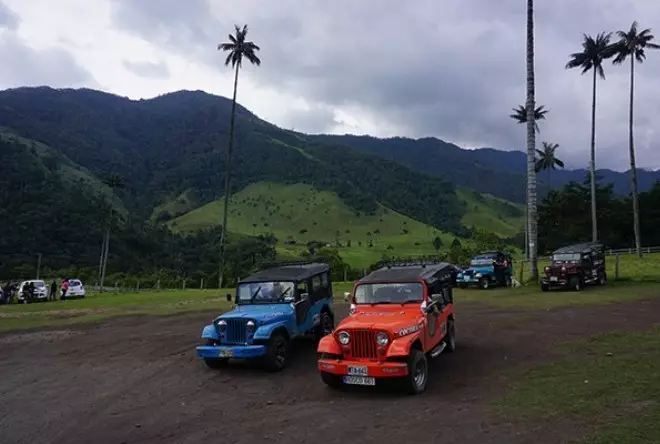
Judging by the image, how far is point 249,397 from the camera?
1027cm

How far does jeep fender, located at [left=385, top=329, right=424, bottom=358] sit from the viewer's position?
30.8 feet

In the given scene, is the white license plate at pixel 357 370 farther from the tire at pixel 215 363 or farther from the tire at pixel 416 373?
the tire at pixel 215 363

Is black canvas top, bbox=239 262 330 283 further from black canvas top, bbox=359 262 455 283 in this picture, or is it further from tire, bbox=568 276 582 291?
tire, bbox=568 276 582 291

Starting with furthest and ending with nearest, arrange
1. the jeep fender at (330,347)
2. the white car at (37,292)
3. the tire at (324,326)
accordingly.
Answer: the white car at (37,292), the tire at (324,326), the jeep fender at (330,347)

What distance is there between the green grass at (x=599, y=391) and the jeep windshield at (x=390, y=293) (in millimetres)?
2344

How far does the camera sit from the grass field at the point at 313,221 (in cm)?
14051

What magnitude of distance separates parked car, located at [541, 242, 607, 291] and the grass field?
94496mm

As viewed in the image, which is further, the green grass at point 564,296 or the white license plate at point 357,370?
the green grass at point 564,296

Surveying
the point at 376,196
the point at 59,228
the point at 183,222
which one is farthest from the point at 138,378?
the point at 376,196

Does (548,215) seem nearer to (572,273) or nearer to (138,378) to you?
(572,273)

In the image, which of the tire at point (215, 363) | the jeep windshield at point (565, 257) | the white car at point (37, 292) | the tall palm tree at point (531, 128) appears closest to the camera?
the tire at point (215, 363)

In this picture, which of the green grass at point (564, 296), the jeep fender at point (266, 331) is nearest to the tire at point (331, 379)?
the jeep fender at point (266, 331)

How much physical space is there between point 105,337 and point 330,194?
166599 millimetres

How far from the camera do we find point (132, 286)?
68.2 metres
